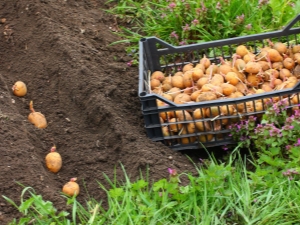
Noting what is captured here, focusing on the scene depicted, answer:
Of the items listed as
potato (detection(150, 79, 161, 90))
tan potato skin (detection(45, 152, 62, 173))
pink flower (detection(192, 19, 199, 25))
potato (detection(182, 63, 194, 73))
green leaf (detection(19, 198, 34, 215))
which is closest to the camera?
green leaf (detection(19, 198, 34, 215))

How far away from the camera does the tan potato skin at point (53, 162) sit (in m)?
3.28

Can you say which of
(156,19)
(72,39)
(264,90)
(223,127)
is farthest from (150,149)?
(156,19)

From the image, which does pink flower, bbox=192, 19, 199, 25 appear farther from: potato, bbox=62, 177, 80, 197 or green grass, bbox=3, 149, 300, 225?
potato, bbox=62, 177, 80, 197

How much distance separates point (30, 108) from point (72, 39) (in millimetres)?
804

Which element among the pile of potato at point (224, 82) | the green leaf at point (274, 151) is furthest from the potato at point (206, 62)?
the green leaf at point (274, 151)

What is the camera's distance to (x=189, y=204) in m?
2.95

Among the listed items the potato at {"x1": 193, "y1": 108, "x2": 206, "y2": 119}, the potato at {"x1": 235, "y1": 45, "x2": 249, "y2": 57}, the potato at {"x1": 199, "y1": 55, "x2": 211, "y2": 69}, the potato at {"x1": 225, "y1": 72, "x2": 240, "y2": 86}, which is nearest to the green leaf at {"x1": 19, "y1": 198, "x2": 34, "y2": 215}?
the potato at {"x1": 193, "y1": 108, "x2": 206, "y2": 119}

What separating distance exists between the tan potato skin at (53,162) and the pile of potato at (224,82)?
60 centimetres

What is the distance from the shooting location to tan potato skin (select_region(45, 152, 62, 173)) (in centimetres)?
328

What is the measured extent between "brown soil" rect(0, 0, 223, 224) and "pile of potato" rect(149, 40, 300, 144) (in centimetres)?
19

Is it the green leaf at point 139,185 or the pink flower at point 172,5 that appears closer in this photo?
the green leaf at point 139,185

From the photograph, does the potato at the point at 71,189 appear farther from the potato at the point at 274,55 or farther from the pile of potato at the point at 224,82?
the potato at the point at 274,55

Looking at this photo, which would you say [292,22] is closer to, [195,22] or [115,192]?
[195,22]

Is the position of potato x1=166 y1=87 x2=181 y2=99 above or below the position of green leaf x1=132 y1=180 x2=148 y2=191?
above
